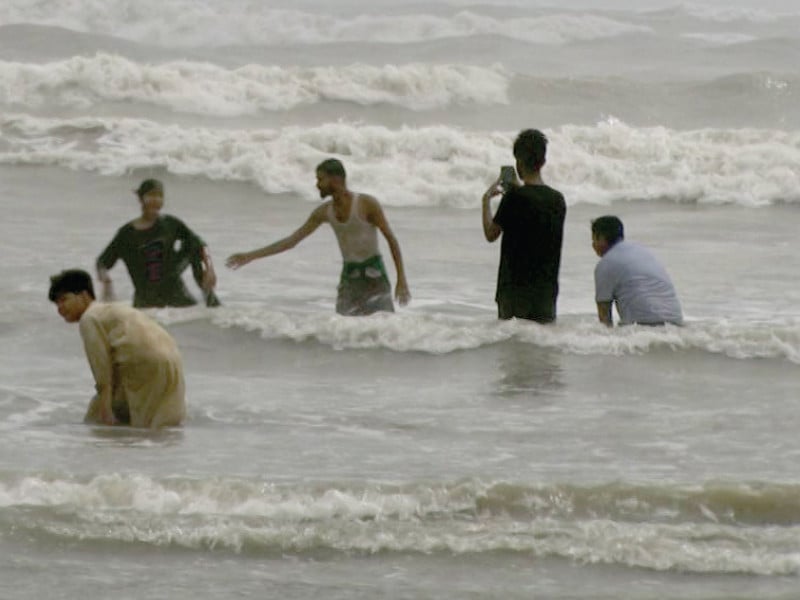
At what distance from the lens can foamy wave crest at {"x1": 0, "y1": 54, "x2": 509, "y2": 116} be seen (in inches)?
1155

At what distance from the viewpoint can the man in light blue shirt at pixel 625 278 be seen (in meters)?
11.2

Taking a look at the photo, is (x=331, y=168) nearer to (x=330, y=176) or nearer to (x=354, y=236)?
(x=330, y=176)

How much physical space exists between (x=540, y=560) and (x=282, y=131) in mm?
19374

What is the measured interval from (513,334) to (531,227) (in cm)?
143

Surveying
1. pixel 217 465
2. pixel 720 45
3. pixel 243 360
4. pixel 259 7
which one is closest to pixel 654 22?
pixel 720 45

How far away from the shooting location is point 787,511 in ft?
26.3

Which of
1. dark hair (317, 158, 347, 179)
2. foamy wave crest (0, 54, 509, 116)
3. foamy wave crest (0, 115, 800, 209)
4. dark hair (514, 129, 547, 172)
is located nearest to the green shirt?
dark hair (317, 158, 347, 179)

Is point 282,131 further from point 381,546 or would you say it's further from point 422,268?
point 381,546

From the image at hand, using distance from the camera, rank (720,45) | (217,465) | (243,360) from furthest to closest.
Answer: (720,45), (243,360), (217,465)

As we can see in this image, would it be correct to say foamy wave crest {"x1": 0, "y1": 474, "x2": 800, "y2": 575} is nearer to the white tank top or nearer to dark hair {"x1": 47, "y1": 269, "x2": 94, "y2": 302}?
dark hair {"x1": 47, "y1": 269, "x2": 94, "y2": 302}

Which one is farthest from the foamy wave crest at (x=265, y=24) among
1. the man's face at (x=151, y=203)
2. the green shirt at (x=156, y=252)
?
the man's face at (x=151, y=203)

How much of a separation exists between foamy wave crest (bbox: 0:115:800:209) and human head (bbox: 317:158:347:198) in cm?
1149

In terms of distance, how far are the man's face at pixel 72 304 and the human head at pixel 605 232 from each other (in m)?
3.39

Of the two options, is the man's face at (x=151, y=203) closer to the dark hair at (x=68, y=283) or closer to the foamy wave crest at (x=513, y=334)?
the foamy wave crest at (x=513, y=334)
